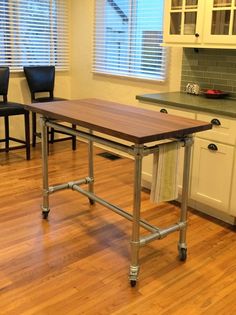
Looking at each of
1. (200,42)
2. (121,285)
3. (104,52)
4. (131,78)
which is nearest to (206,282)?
(121,285)

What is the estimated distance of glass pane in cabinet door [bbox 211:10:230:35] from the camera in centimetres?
295

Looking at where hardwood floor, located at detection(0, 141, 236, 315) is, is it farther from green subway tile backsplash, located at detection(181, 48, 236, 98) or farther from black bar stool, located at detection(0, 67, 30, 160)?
green subway tile backsplash, located at detection(181, 48, 236, 98)

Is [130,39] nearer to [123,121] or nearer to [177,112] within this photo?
[177,112]

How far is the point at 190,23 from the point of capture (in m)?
3.20

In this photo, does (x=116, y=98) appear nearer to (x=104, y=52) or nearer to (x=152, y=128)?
(x=104, y=52)

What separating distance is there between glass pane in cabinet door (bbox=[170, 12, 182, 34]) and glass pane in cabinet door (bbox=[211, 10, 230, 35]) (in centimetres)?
36

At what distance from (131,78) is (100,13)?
0.96 meters

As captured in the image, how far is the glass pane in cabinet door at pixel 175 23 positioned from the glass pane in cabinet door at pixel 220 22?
14.1 inches

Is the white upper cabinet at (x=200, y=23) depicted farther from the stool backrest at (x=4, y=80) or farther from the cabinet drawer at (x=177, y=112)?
the stool backrest at (x=4, y=80)

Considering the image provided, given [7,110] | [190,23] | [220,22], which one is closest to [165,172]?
[220,22]

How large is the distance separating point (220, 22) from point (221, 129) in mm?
898

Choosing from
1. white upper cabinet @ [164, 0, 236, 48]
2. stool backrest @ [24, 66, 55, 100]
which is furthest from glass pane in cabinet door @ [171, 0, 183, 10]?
stool backrest @ [24, 66, 55, 100]

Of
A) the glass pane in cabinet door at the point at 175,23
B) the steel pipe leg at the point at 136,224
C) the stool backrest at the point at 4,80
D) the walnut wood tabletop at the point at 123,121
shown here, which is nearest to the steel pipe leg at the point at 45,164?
the walnut wood tabletop at the point at 123,121

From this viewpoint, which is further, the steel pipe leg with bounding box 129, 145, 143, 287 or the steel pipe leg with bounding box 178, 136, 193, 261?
the steel pipe leg with bounding box 178, 136, 193, 261
